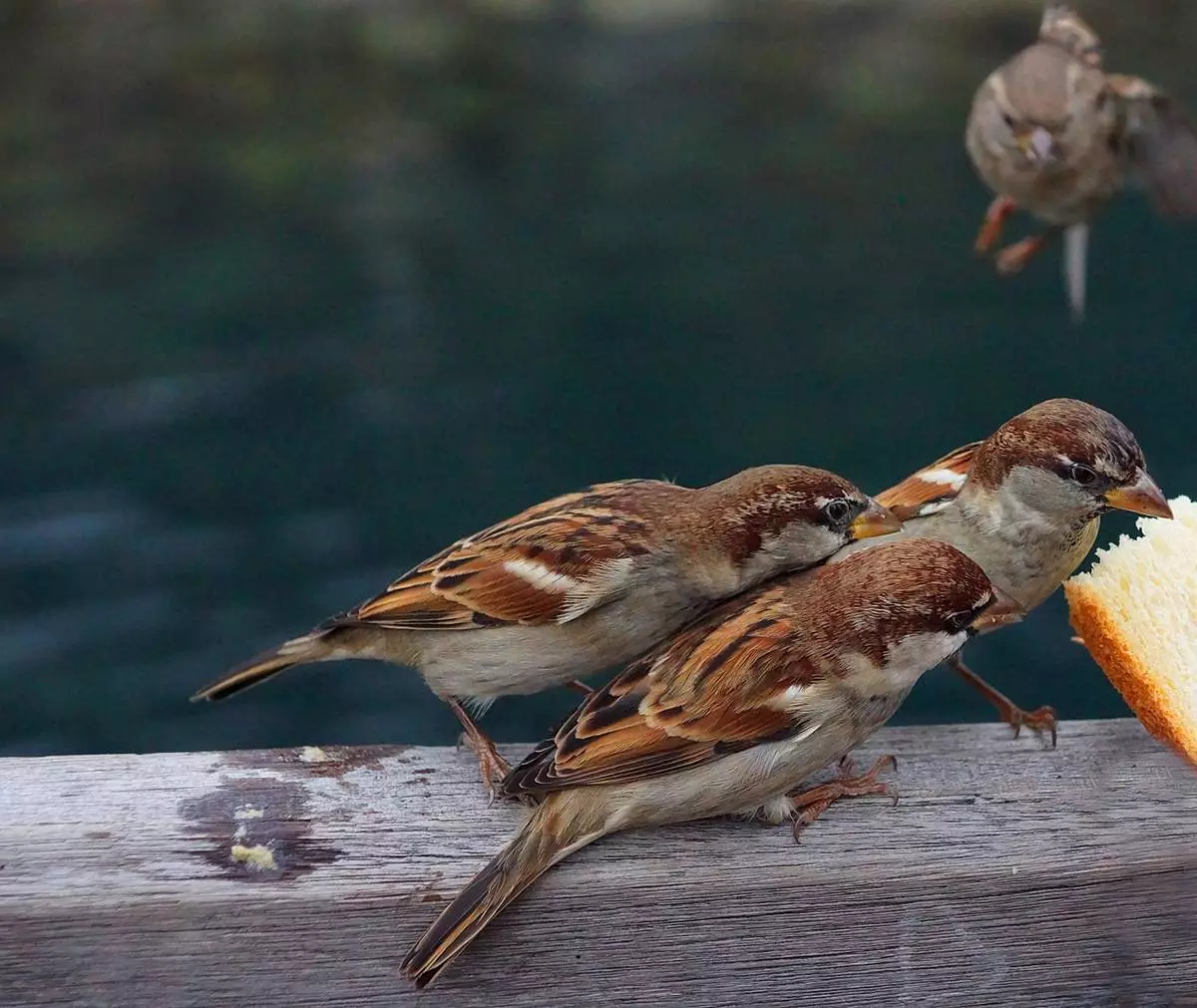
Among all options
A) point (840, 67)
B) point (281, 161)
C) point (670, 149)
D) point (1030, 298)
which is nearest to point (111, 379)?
point (281, 161)

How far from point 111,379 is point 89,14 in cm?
425

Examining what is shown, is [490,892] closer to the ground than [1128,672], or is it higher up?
closer to the ground

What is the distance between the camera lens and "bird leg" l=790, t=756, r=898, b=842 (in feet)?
6.05

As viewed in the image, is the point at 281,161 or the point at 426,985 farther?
the point at 281,161

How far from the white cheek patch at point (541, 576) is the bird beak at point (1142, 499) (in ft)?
2.59

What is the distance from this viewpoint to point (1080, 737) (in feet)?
6.69

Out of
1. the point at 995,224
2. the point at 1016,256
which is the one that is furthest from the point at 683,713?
the point at 995,224

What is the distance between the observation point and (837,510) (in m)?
2.14

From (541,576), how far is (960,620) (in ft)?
2.08

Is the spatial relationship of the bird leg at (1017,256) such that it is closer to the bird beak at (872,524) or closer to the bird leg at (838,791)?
the bird beak at (872,524)

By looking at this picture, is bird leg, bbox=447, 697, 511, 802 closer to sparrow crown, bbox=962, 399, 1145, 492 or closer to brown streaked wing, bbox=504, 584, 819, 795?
brown streaked wing, bbox=504, 584, 819, 795

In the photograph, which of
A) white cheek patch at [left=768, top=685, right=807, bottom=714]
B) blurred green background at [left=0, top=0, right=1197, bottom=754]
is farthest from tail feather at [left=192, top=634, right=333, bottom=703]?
blurred green background at [left=0, top=0, right=1197, bottom=754]

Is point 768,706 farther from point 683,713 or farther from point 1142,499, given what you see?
point 1142,499

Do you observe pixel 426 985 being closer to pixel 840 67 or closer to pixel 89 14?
pixel 840 67
